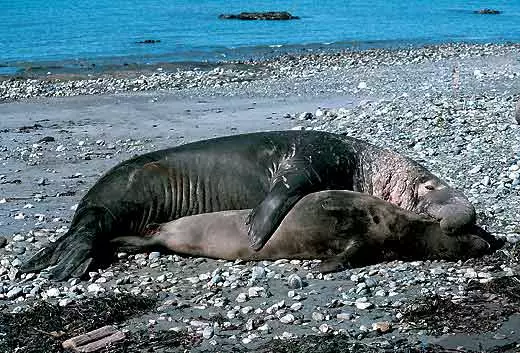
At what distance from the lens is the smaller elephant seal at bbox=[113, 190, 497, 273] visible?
7.44 metres

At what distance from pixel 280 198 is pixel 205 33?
123 feet

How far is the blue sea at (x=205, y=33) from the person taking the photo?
33844 millimetres

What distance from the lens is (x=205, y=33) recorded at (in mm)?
44281

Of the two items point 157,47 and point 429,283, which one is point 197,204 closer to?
point 429,283

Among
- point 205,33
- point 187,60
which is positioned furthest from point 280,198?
point 205,33

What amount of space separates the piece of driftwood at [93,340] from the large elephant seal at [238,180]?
196 centimetres

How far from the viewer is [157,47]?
3744 centimetres

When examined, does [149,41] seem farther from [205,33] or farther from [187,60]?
[187,60]

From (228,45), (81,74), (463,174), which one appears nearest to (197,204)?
(463,174)

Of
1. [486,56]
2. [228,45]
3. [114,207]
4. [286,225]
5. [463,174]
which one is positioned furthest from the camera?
[228,45]

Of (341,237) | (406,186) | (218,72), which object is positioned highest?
(406,186)

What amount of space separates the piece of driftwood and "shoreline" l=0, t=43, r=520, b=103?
15.7 metres

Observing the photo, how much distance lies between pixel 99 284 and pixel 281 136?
A: 257cm

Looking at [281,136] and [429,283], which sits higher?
[281,136]
